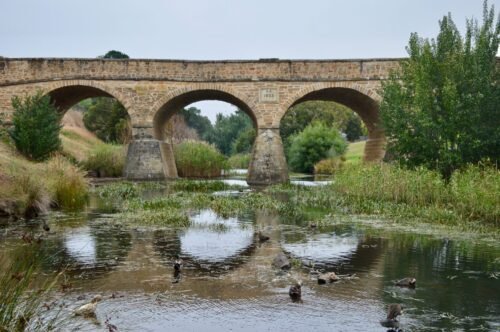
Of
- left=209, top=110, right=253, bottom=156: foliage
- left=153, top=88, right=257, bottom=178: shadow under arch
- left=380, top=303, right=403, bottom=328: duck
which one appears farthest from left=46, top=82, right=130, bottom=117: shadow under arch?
left=209, top=110, right=253, bottom=156: foliage

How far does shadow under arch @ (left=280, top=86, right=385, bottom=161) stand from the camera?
2864cm

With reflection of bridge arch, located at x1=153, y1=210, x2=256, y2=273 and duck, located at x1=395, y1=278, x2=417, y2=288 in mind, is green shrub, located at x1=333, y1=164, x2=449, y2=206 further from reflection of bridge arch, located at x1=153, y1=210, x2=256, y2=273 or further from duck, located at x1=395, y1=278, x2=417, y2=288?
duck, located at x1=395, y1=278, x2=417, y2=288

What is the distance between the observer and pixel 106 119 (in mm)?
52875

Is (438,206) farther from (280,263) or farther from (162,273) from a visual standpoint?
(162,273)

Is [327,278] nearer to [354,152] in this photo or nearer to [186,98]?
[186,98]

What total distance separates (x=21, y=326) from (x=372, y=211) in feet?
38.1

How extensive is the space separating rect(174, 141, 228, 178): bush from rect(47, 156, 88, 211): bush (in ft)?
56.6

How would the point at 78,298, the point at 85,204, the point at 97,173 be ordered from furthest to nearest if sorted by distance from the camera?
the point at 97,173 < the point at 85,204 < the point at 78,298

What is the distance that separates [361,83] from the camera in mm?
28156

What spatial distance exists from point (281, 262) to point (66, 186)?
32.8ft

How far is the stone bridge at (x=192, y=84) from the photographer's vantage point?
2839cm

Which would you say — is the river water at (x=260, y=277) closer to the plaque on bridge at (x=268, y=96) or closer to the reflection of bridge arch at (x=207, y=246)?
the reflection of bridge arch at (x=207, y=246)

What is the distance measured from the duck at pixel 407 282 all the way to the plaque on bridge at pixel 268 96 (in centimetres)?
2200

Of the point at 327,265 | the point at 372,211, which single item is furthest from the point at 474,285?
the point at 372,211
